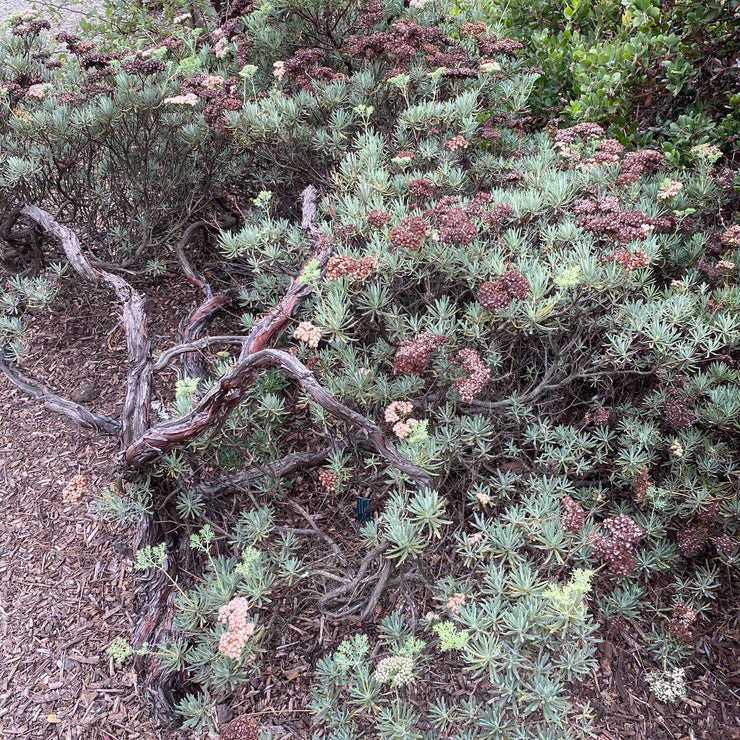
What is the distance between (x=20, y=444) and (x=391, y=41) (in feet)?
11.5

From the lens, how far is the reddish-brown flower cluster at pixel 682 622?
2592mm

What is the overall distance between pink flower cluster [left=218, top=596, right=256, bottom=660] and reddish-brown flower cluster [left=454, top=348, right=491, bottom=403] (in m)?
1.08

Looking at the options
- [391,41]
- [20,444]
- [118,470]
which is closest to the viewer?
[118,470]

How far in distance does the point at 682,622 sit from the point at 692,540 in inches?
13.9

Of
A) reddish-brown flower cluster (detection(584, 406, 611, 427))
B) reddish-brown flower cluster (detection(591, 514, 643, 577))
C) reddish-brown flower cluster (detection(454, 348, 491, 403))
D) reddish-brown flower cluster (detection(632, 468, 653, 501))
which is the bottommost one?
reddish-brown flower cluster (detection(632, 468, 653, 501))

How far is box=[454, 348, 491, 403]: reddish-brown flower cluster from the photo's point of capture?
7.34 ft

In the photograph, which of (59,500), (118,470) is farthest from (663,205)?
(59,500)

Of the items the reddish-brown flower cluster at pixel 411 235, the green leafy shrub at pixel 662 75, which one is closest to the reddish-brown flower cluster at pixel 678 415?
the reddish-brown flower cluster at pixel 411 235

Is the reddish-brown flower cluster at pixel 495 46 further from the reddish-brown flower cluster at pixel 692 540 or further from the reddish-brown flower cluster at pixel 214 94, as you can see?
the reddish-brown flower cluster at pixel 692 540

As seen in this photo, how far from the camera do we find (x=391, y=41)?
365 cm

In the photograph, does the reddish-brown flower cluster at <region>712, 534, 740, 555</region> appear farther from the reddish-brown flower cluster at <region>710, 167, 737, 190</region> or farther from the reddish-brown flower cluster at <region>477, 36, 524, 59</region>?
the reddish-brown flower cluster at <region>477, 36, 524, 59</region>

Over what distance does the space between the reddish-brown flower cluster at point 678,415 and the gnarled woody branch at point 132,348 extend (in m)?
2.42

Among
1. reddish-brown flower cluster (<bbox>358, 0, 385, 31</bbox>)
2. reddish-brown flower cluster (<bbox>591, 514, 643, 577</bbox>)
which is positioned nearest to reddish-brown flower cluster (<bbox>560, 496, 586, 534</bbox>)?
reddish-brown flower cluster (<bbox>591, 514, 643, 577</bbox>)

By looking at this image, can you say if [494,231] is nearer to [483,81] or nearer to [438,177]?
[438,177]
